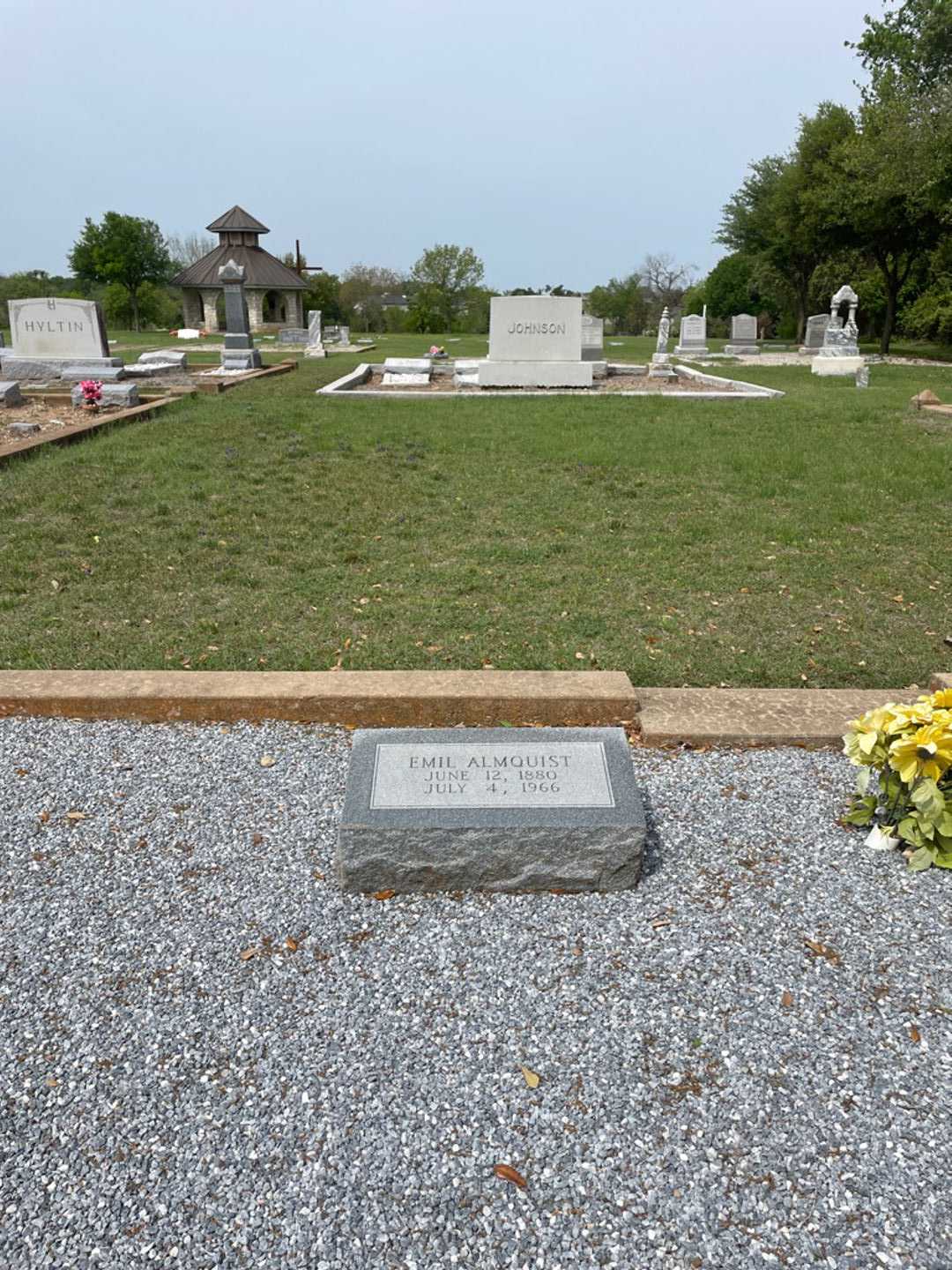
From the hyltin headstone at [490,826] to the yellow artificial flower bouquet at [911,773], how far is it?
87cm

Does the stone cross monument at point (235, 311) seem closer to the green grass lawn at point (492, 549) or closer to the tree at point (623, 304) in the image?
the green grass lawn at point (492, 549)

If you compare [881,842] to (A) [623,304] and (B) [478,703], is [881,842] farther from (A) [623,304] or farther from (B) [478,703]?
(A) [623,304]

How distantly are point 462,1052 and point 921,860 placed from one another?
1716mm

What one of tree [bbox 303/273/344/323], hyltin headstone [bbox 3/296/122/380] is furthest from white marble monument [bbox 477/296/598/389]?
tree [bbox 303/273/344/323]

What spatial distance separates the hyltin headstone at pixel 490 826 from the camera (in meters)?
2.77

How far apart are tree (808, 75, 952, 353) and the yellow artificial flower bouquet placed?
24807 millimetres

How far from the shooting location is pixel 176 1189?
1.90 m

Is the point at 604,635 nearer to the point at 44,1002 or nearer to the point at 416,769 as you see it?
the point at 416,769

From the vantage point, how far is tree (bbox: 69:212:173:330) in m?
49.0

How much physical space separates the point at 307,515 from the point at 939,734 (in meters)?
5.72

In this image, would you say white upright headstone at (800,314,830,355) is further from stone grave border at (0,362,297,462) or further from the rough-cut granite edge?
the rough-cut granite edge

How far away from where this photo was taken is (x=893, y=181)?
24.7 m

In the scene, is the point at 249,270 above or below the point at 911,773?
above

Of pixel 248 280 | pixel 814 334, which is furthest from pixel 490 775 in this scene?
pixel 248 280
